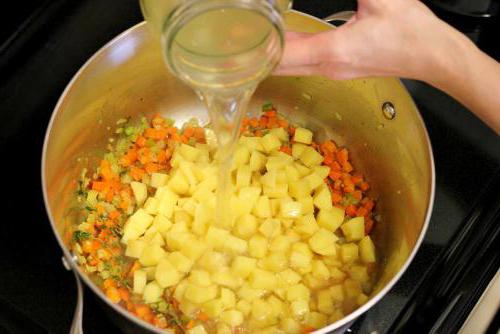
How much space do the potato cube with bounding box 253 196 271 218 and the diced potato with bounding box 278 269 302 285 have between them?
15 centimetres

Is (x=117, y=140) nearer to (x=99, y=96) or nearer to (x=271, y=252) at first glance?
(x=99, y=96)

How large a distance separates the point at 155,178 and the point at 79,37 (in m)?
0.42

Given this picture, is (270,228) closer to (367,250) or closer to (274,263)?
(274,263)

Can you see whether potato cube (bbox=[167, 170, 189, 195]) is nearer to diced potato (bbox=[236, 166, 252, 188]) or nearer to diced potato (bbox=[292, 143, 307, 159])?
diced potato (bbox=[236, 166, 252, 188])

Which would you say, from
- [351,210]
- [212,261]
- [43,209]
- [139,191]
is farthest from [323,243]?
[43,209]

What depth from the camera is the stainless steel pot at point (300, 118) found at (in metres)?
1.30

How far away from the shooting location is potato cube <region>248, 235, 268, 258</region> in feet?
4.61

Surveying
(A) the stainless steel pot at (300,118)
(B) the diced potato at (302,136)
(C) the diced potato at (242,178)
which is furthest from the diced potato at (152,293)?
(B) the diced potato at (302,136)

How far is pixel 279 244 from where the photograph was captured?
1.42m

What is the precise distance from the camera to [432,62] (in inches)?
45.3

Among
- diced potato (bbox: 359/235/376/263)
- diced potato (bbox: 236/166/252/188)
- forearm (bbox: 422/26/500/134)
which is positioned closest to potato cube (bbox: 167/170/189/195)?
diced potato (bbox: 236/166/252/188)

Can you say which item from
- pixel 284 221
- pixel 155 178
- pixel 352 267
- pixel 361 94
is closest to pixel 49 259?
pixel 155 178

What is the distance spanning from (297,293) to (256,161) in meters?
0.37

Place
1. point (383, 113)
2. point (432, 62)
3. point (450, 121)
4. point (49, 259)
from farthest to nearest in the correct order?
point (450, 121) → point (383, 113) → point (49, 259) → point (432, 62)
